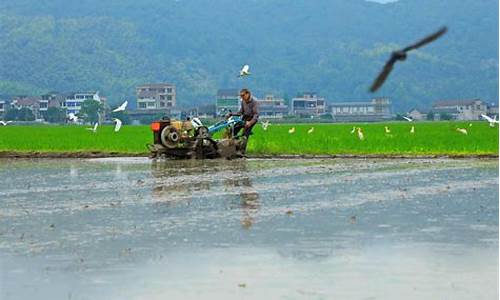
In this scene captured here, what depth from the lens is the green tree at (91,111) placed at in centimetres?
15162

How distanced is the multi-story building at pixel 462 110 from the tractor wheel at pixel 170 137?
151 m

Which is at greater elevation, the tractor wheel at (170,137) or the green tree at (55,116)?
the tractor wheel at (170,137)

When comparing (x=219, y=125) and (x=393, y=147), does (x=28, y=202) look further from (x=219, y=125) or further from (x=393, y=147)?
(x=393, y=147)

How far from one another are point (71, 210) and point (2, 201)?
5.56 ft

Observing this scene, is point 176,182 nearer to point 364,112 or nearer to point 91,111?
point 91,111

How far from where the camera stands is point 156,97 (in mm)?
191250

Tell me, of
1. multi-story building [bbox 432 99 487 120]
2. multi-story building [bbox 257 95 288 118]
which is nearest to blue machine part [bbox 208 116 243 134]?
multi-story building [bbox 257 95 288 118]

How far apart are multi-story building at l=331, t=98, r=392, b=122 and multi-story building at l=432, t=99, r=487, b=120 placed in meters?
8.50

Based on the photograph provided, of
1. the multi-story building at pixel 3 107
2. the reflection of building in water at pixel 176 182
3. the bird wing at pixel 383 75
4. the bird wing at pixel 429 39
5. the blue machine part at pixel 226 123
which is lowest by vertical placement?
the multi-story building at pixel 3 107

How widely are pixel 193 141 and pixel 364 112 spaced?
161 metres

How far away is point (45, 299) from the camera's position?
7438 mm

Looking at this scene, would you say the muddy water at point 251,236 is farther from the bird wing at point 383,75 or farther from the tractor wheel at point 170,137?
the tractor wheel at point 170,137

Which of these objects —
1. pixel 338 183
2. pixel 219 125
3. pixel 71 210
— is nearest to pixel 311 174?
pixel 338 183

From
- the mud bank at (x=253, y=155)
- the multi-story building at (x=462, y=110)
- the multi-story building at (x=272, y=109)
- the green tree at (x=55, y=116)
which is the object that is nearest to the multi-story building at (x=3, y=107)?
the green tree at (x=55, y=116)
